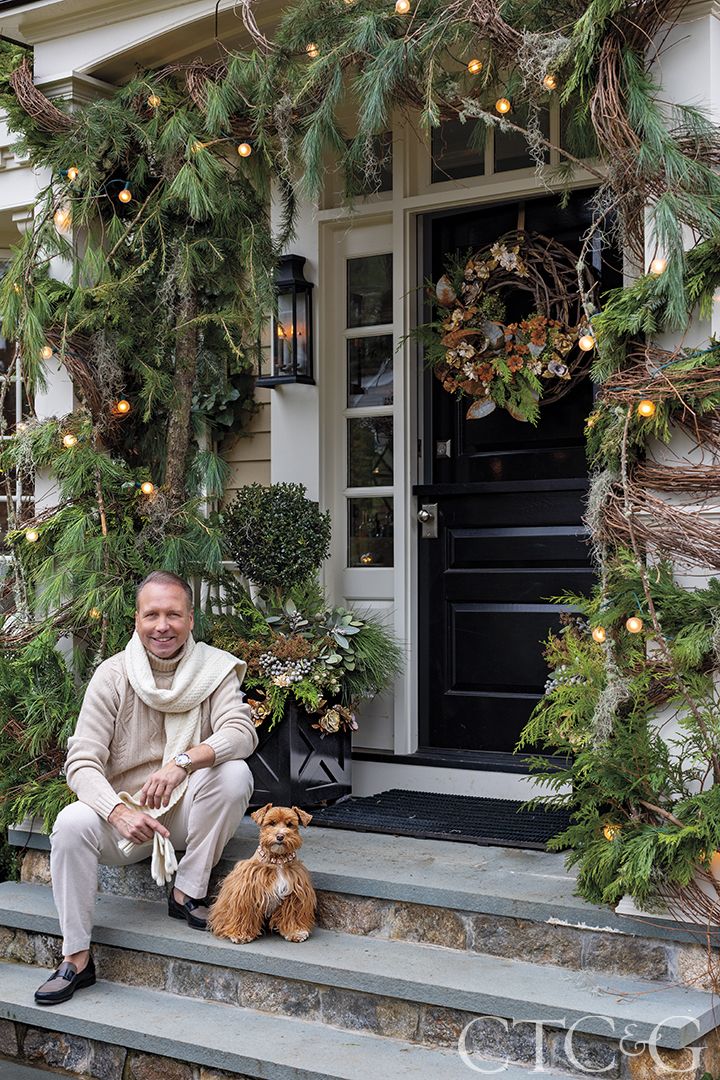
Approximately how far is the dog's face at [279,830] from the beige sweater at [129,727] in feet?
1.01

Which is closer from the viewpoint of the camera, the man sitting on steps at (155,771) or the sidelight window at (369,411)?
the man sitting on steps at (155,771)

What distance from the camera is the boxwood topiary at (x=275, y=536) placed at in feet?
15.5

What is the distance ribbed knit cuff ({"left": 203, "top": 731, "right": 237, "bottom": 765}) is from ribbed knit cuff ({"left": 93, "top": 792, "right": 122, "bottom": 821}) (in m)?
0.32

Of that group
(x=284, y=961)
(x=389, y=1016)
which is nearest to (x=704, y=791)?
(x=389, y=1016)

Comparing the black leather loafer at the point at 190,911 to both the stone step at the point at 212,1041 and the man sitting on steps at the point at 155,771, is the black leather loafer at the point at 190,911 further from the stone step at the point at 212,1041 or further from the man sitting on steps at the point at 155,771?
the stone step at the point at 212,1041

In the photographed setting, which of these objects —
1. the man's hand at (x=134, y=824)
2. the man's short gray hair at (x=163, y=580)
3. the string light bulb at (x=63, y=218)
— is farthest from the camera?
the string light bulb at (x=63, y=218)

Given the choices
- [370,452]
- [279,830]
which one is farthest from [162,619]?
[370,452]

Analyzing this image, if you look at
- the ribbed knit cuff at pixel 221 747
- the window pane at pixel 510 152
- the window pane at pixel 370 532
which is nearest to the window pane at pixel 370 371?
the window pane at pixel 370 532

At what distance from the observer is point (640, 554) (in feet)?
11.0

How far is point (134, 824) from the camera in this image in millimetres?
3615

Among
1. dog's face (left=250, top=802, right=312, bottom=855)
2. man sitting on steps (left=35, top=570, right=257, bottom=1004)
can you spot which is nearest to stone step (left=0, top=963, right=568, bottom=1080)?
man sitting on steps (left=35, top=570, right=257, bottom=1004)

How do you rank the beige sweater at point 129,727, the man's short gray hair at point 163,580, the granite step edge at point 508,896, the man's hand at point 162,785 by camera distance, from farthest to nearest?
the man's short gray hair at point 163,580 < the beige sweater at point 129,727 < the man's hand at point 162,785 < the granite step edge at point 508,896

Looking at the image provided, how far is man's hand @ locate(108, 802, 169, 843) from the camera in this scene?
3615 mm

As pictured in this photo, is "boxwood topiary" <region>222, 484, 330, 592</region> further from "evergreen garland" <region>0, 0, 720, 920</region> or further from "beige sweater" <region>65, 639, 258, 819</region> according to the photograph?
"beige sweater" <region>65, 639, 258, 819</region>
